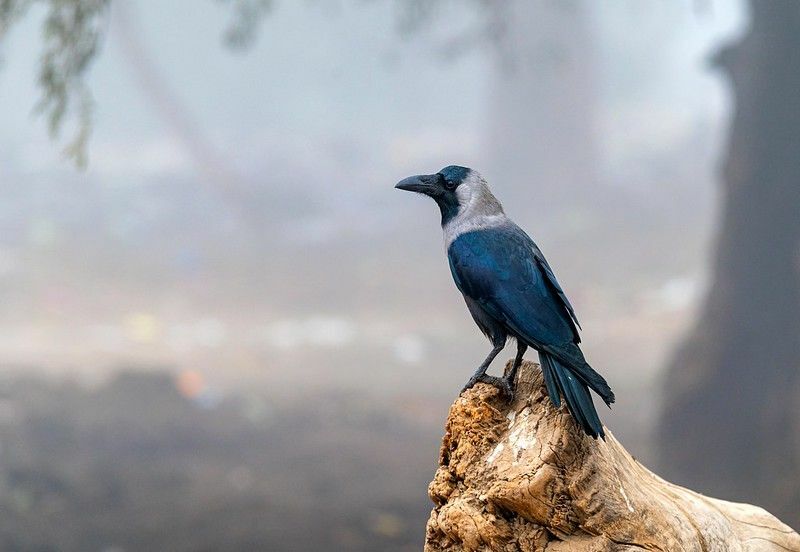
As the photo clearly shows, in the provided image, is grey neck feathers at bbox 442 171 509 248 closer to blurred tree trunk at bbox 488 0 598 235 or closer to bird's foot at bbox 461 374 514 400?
bird's foot at bbox 461 374 514 400

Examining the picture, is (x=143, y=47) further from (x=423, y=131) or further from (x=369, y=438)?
(x=369, y=438)

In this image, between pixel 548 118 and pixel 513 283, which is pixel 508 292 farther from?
pixel 548 118

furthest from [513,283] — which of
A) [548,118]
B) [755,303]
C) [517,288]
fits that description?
[548,118]

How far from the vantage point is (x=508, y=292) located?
105 inches

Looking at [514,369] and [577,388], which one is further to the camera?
[514,369]

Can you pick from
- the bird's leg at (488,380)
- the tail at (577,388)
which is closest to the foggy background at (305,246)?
the bird's leg at (488,380)

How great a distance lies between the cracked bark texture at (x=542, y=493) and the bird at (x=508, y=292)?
0.29ft

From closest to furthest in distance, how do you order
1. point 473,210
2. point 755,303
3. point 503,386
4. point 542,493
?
1. point 542,493
2. point 503,386
3. point 473,210
4. point 755,303

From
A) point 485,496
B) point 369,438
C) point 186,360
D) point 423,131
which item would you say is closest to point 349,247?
point 423,131

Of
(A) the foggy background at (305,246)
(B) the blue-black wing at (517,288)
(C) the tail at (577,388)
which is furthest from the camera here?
(A) the foggy background at (305,246)

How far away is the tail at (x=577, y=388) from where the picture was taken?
2295mm

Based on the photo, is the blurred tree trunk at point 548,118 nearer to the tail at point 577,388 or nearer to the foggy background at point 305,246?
the foggy background at point 305,246

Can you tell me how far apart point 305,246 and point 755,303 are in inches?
218

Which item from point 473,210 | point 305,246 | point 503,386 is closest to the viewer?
point 503,386
